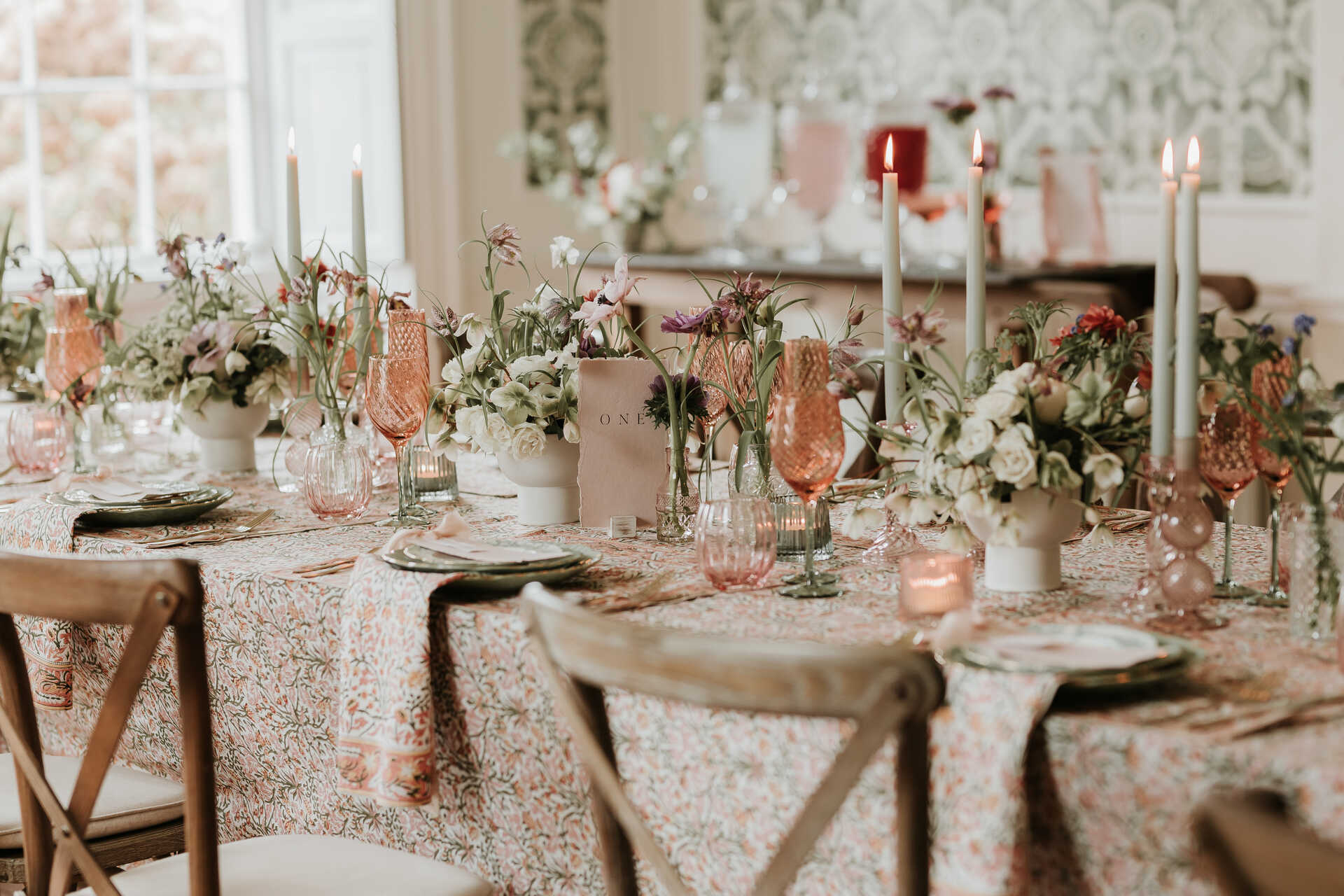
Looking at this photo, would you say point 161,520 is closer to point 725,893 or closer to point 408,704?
point 408,704

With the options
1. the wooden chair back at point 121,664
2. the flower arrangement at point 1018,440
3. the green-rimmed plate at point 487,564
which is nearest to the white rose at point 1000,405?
the flower arrangement at point 1018,440

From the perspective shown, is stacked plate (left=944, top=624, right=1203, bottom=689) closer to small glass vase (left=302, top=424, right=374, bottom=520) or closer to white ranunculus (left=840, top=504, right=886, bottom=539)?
white ranunculus (left=840, top=504, right=886, bottom=539)

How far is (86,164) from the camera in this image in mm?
4633

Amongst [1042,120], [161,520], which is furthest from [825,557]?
[1042,120]

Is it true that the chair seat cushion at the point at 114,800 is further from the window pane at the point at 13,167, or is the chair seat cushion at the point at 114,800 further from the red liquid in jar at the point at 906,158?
the window pane at the point at 13,167

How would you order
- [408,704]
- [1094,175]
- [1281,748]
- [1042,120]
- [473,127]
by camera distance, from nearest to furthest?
[1281,748] < [408,704] < [1094,175] < [1042,120] < [473,127]

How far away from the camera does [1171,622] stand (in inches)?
54.2

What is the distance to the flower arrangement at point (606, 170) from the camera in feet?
15.2

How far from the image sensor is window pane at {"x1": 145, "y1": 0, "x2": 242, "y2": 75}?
15.4 feet

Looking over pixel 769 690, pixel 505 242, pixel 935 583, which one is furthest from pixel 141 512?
pixel 769 690

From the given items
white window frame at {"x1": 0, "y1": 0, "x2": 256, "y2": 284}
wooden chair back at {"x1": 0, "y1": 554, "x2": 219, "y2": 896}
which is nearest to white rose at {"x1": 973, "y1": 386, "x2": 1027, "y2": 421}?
wooden chair back at {"x1": 0, "y1": 554, "x2": 219, "y2": 896}

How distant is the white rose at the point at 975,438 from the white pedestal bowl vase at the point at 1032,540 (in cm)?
7

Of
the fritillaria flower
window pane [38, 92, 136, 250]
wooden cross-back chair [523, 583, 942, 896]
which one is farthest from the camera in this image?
window pane [38, 92, 136, 250]

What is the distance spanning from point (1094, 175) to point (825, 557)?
2292 mm
